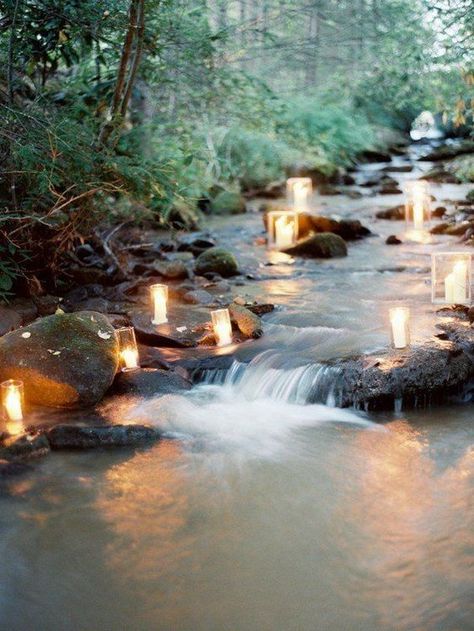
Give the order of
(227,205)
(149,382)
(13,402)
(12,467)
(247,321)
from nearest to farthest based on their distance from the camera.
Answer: (12,467)
(13,402)
(149,382)
(247,321)
(227,205)

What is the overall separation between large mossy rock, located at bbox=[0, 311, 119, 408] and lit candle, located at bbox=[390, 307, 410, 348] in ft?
8.09

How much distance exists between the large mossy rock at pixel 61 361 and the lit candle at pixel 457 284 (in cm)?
381

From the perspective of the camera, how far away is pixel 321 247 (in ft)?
39.3

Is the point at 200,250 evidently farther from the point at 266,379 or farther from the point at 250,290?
the point at 266,379

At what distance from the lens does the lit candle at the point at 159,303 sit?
26.8 feet

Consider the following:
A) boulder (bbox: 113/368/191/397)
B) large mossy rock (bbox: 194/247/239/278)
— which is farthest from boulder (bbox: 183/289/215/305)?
boulder (bbox: 113/368/191/397)

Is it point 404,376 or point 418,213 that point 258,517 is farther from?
point 418,213

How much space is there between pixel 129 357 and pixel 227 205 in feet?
34.3

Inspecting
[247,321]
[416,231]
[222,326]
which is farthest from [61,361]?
[416,231]

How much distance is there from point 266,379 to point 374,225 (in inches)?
341

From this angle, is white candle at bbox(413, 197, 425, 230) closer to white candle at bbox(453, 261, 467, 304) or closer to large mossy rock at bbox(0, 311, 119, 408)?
white candle at bbox(453, 261, 467, 304)

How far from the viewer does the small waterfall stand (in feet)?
21.7

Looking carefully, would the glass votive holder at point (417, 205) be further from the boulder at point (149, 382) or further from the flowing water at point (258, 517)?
the boulder at point (149, 382)

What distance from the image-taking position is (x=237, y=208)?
17031mm
